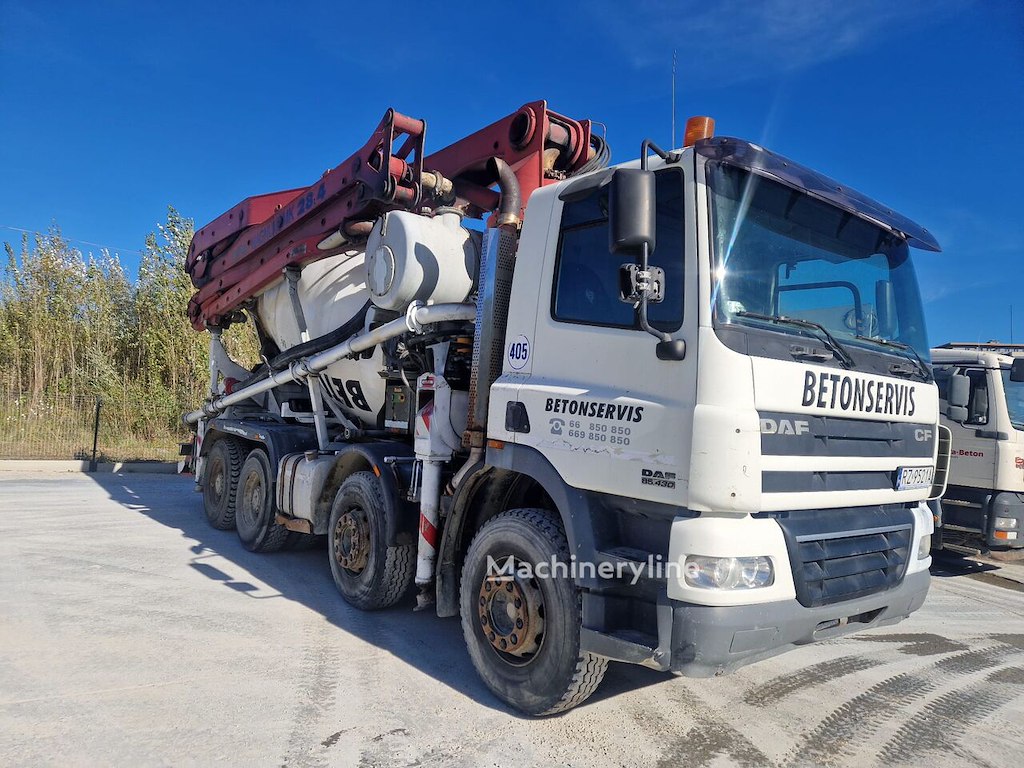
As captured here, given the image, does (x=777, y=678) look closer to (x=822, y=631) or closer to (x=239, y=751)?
(x=822, y=631)

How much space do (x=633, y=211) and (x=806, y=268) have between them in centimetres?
112

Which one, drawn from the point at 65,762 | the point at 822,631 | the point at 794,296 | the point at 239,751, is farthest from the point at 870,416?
the point at 65,762

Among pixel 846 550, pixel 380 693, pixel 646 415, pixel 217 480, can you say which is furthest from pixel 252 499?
pixel 846 550

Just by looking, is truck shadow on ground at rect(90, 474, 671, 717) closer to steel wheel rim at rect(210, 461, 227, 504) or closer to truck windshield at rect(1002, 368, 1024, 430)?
steel wheel rim at rect(210, 461, 227, 504)

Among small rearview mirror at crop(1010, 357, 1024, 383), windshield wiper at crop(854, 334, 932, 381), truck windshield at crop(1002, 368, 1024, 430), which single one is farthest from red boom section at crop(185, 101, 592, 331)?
truck windshield at crop(1002, 368, 1024, 430)

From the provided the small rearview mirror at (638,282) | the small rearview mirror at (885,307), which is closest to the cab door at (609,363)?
the small rearview mirror at (638,282)

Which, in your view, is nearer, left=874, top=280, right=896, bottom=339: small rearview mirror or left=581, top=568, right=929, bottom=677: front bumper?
left=581, top=568, right=929, bottom=677: front bumper

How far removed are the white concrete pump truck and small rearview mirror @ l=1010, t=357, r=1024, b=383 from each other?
3.87 metres

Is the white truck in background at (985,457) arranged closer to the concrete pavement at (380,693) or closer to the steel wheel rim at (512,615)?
the concrete pavement at (380,693)

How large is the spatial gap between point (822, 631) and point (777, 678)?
1112mm

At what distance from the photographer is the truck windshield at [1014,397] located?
756 centimetres

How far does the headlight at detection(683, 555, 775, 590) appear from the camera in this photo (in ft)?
9.61

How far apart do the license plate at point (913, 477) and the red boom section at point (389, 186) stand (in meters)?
2.90

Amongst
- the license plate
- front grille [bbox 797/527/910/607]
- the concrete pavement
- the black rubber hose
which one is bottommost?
the concrete pavement
